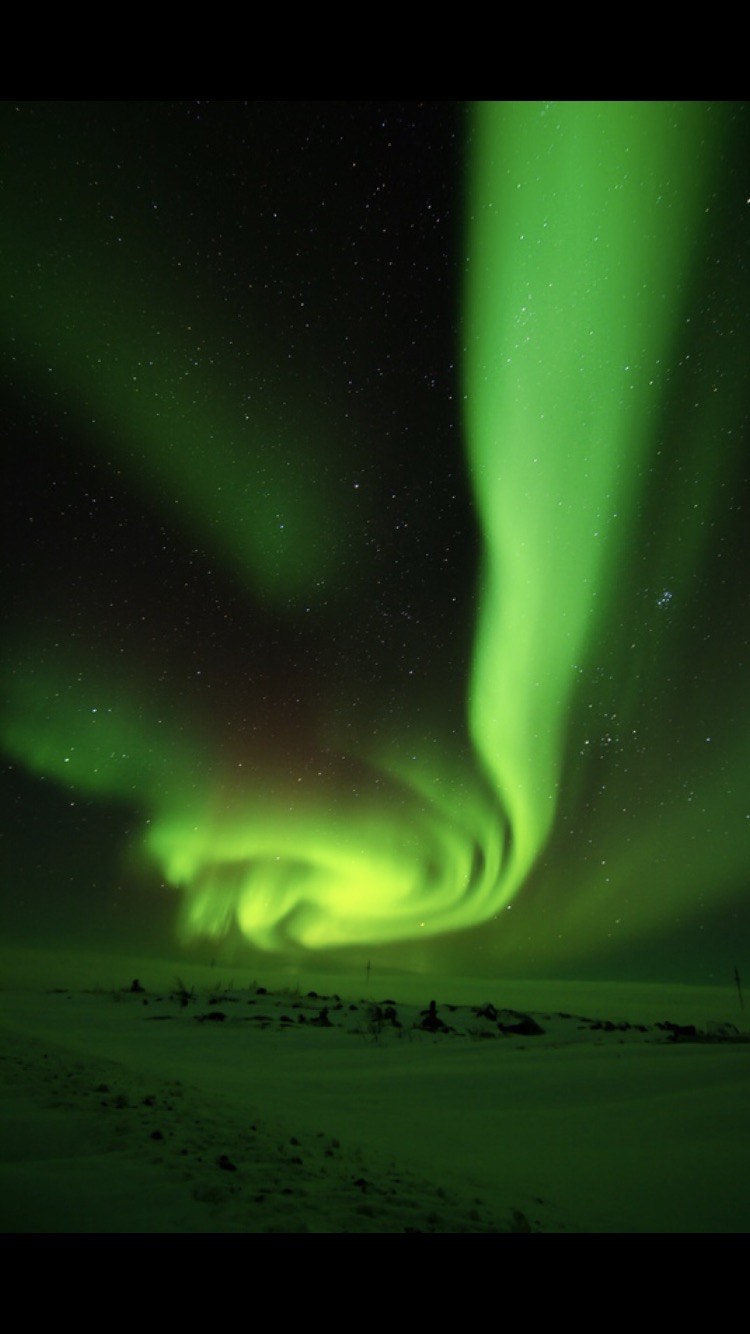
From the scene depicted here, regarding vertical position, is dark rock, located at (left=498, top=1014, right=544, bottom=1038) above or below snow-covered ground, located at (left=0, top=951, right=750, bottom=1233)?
above

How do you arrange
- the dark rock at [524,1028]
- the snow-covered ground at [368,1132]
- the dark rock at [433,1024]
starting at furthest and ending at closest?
1. the dark rock at [433,1024]
2. the dark rock at [524,1028]
3. the snow-covered ground at [368,1132]

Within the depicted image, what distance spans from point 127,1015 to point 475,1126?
35.7 feet

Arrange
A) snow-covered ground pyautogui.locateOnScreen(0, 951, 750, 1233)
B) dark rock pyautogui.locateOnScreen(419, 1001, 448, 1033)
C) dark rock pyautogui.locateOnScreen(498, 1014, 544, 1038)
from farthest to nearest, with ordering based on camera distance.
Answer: dark rock pyautogui.locateOnScreen(419, 1001, 448, 1033) < dark rock pyautogui.locateOnScreen(498, 1014, 544, 1038) < snow-covered ground pyautogui.locateOnScreen(0, 951, 750, 1233)

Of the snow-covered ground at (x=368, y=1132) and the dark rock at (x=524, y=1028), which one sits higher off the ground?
the dark rock at (x=524, y=1028)

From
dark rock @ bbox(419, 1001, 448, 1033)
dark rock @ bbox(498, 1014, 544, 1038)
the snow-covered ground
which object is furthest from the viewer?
dark rock @ bbox(419, 1001, 448, 1033)

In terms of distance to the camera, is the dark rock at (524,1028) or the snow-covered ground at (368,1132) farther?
the dark rock at (524,1028)

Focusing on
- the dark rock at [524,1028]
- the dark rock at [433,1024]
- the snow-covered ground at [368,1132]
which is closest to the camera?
the snow-covered ground at [368,1132]

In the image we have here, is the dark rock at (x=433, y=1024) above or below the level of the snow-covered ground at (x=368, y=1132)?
above

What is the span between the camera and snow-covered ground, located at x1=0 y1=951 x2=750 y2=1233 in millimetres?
4047

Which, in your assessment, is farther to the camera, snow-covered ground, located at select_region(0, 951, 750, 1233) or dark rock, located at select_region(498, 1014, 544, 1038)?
dark rock, located at select_region(498, 1014, 544, 1038)

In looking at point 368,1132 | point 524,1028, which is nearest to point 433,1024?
point 524,1028

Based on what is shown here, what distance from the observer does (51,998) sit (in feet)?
63.0

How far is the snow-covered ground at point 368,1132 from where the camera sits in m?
4.05

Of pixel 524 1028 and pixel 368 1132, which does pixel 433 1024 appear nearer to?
pixel 524 1028
